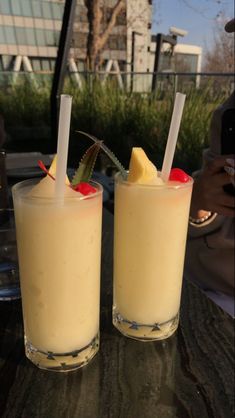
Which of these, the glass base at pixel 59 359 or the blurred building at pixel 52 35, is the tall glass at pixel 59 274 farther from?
the blurred building at pixel 52 35

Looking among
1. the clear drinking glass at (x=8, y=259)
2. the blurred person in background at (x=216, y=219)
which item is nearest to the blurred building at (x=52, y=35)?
the blurred person in background at (x=216, y=219)

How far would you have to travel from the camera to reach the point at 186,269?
159 centimetres

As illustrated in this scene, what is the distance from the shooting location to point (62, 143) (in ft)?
1.67

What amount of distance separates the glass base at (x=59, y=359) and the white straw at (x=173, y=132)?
1.02 feet

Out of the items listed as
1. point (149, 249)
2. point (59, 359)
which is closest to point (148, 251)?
point (149, 249)

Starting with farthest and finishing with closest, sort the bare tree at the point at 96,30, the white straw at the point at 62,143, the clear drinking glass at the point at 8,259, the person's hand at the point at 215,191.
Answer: the bare tree at the point at 96,30
the person's hand at the point at 215,191
the clear drinking glass at the point at 8,259
the white straw at the point at 62,143

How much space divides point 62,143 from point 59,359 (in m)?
0.34

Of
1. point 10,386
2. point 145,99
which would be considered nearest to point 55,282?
point 10,386

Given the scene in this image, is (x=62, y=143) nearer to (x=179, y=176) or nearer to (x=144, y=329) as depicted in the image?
(x=179, y=176)

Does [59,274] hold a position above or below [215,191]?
above

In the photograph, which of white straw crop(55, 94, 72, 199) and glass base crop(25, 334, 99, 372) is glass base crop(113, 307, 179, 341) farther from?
white straw crop(55, 94, 72, 199)

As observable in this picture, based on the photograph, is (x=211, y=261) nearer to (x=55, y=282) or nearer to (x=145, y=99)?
(x=55, y=282)

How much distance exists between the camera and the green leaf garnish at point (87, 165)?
53cm

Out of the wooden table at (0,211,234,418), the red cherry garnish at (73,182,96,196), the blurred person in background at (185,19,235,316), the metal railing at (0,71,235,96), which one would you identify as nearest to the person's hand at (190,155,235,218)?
the blurred person in background at (185,19,235,316)
